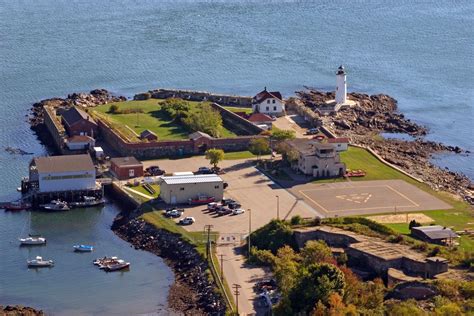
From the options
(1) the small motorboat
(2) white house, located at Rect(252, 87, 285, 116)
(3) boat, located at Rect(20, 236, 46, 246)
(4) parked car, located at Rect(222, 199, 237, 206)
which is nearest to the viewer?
(1) the small motorboat

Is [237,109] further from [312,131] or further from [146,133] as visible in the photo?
[146,133]

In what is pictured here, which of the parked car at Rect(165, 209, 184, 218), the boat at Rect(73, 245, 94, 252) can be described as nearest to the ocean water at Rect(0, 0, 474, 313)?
the boat at Rect(73, 245, 94, 252)

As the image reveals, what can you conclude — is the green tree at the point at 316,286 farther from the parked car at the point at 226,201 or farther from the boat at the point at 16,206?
the boat at the point at 16,206

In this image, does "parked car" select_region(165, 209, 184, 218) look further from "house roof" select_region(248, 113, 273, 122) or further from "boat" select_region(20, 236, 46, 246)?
"house roof" select_region(248, 113, 273, 122)

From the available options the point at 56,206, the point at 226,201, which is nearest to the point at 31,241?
the point at 56,206

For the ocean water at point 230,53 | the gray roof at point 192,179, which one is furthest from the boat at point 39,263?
the gray roof at point 192,179

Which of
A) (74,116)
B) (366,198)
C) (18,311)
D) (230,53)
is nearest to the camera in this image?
(18,311)

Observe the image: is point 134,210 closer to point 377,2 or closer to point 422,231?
point 422,231
